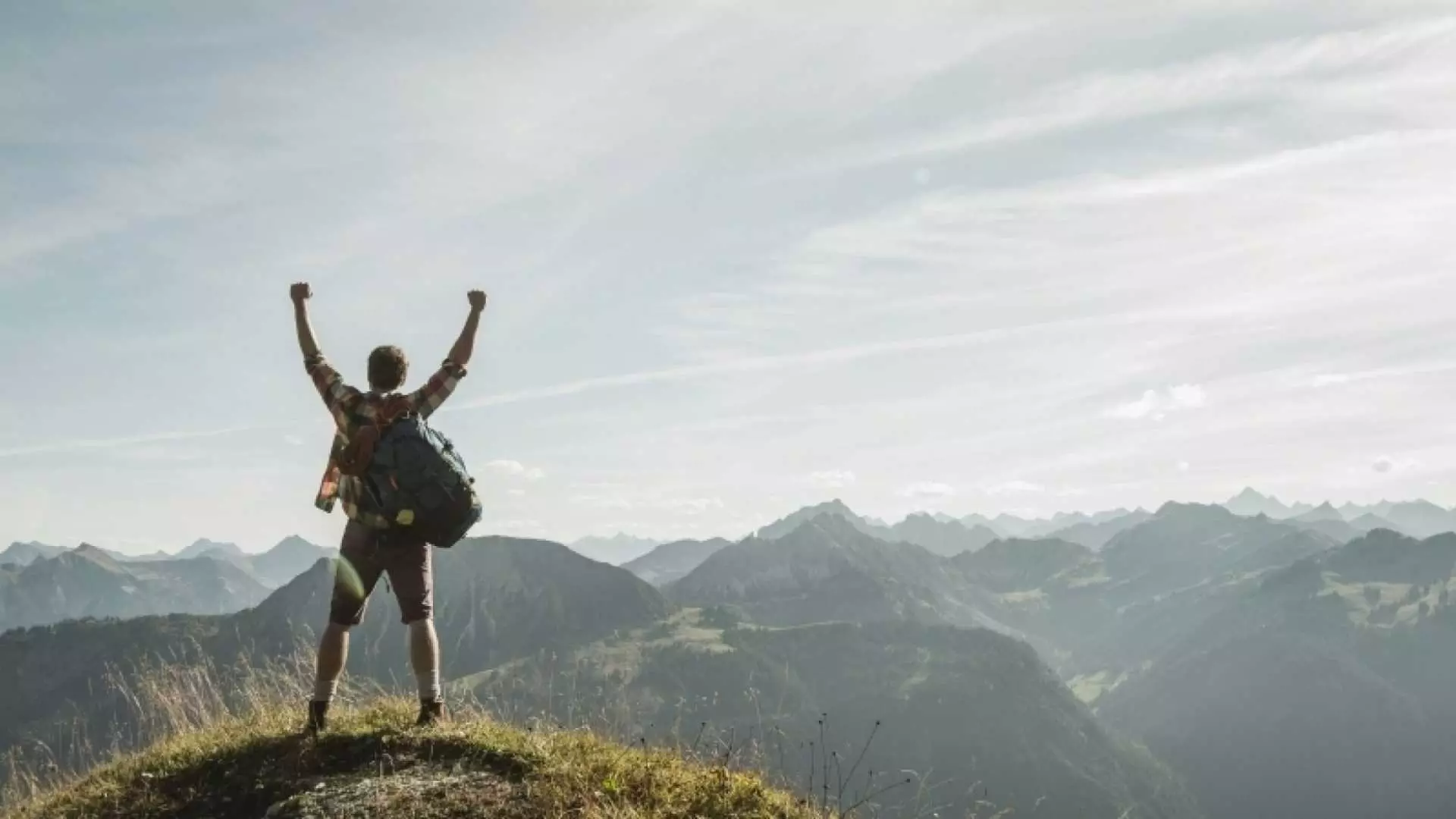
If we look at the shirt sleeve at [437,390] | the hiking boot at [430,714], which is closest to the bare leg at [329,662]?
the hiking boot at [430,714]

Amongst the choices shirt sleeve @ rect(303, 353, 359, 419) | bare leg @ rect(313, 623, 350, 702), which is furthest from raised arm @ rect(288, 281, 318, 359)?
bare leg @ rect(313, 623, 350, 702)

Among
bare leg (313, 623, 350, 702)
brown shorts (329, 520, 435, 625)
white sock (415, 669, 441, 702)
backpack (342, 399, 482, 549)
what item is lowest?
white sock (415, 669, 441, 702)

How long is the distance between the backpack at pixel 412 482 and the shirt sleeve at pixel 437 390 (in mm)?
238

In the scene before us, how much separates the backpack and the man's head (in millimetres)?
379

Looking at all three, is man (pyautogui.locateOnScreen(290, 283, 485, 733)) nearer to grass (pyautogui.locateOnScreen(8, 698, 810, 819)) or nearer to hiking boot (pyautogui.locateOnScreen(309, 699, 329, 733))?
hiking boot (pyautogui.locateOnScreen(309, 699, 329, 733))

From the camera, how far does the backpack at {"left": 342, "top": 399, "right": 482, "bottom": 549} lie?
7.54 meters

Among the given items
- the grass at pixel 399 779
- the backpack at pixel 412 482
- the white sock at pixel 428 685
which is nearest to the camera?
the grass at pixel 399 779

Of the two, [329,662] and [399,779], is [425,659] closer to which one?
[329,662]

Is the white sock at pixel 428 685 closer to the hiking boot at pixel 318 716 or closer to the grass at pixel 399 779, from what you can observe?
the grass at pixel 399 779

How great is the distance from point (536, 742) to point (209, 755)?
289cm

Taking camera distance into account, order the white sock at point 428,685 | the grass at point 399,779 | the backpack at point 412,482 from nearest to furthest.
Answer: the grass at point 399,779, the backpack at point 412,482, the white sock at point 428,685

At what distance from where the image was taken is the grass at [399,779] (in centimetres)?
614

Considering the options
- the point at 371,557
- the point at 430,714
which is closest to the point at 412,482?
the point at 371,557

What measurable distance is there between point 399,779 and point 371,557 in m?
1.97
